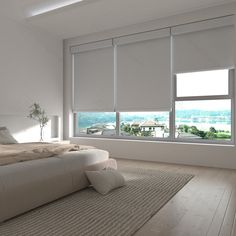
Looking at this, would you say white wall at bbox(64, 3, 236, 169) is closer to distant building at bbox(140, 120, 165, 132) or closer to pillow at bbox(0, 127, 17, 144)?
distant building at bbox(140, 120, 165, 132)

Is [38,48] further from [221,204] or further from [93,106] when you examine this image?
[221,204]

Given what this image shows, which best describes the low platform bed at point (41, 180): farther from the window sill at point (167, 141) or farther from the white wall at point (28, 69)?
the white wall at point (28, 69)

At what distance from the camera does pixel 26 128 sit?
5.09 metres

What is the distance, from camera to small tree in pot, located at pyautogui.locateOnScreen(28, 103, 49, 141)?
16.6ft

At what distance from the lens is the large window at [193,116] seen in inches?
168

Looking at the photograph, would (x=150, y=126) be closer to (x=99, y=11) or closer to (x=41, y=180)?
(x=99, y=11)

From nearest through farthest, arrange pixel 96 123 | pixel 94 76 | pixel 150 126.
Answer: pixel 150 126
pixel 94 76
pixel 96 123

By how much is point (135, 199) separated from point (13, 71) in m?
3.68

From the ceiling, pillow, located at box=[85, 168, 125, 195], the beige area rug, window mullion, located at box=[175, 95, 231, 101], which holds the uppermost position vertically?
the ceiling

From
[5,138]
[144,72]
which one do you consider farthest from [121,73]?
[5,138]

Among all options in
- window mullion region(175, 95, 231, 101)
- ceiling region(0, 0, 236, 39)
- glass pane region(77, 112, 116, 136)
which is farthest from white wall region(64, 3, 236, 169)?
window mullion region(175, 95, 231, 101)

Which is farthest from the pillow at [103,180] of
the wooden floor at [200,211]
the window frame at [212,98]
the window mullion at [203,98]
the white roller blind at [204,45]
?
the white roller blind at [204,45]

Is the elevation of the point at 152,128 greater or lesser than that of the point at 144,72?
lesser

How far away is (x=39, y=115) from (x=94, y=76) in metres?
1.52
